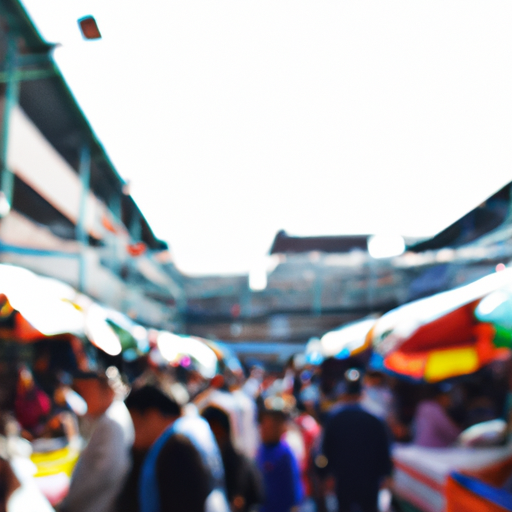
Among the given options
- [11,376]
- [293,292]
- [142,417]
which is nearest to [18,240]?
[11,376]

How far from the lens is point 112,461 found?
3.03 m

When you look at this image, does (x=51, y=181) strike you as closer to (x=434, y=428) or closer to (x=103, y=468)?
(x=434, y=428)

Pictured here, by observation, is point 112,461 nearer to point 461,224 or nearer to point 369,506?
point 369,506

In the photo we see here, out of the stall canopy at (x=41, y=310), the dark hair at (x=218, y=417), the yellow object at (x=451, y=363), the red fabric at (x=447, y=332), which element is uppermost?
the stall canopy at (x=41, y=310)

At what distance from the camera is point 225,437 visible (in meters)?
4.30

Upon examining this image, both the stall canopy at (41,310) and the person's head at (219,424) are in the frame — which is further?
the person's head at (219,424)

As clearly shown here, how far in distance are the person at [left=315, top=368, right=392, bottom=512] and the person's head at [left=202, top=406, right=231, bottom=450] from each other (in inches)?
62.3

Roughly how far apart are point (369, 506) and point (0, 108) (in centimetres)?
1056

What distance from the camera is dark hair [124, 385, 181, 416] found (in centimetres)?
323

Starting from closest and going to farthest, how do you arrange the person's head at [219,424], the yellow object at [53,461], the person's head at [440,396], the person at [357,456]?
the person's head at [219,424] → the yellow object at [53,461] → the person at [357,456] → the person's head at [440,396]

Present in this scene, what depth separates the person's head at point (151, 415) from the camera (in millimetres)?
3207

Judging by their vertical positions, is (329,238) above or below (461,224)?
above

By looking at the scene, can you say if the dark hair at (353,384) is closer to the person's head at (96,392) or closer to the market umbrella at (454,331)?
the market umbrella at (454,331)

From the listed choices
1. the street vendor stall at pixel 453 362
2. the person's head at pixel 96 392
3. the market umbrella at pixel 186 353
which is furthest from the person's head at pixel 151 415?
the market umbrella at pixel 186 353
